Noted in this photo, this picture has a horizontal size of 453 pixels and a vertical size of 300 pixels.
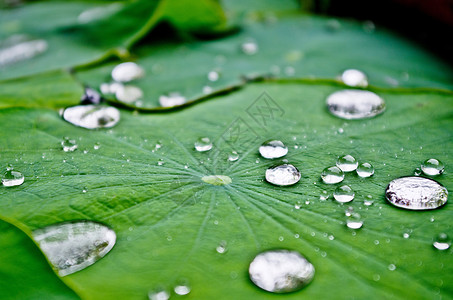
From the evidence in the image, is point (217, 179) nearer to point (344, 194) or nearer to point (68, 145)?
point (344, 194)

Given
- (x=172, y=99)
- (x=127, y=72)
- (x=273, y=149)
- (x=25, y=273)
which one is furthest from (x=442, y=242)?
(x=127, y=72)

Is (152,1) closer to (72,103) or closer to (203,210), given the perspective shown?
(72,103)

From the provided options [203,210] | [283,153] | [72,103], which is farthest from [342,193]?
[72,103]

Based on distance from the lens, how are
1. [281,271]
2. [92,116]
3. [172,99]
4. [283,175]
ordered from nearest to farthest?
[281,271], [283,175], [92,116], [172,99]

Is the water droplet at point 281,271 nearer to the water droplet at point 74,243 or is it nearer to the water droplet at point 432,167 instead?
the water droplet at point 74,243

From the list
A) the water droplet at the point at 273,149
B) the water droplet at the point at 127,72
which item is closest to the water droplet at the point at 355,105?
the water droplet at the point at 273,149

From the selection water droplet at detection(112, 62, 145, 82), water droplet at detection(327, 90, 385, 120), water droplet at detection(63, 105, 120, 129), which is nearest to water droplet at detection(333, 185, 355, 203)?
water droplet at detection(327, 90, 385, 120)

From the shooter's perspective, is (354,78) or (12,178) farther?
(354,78)
